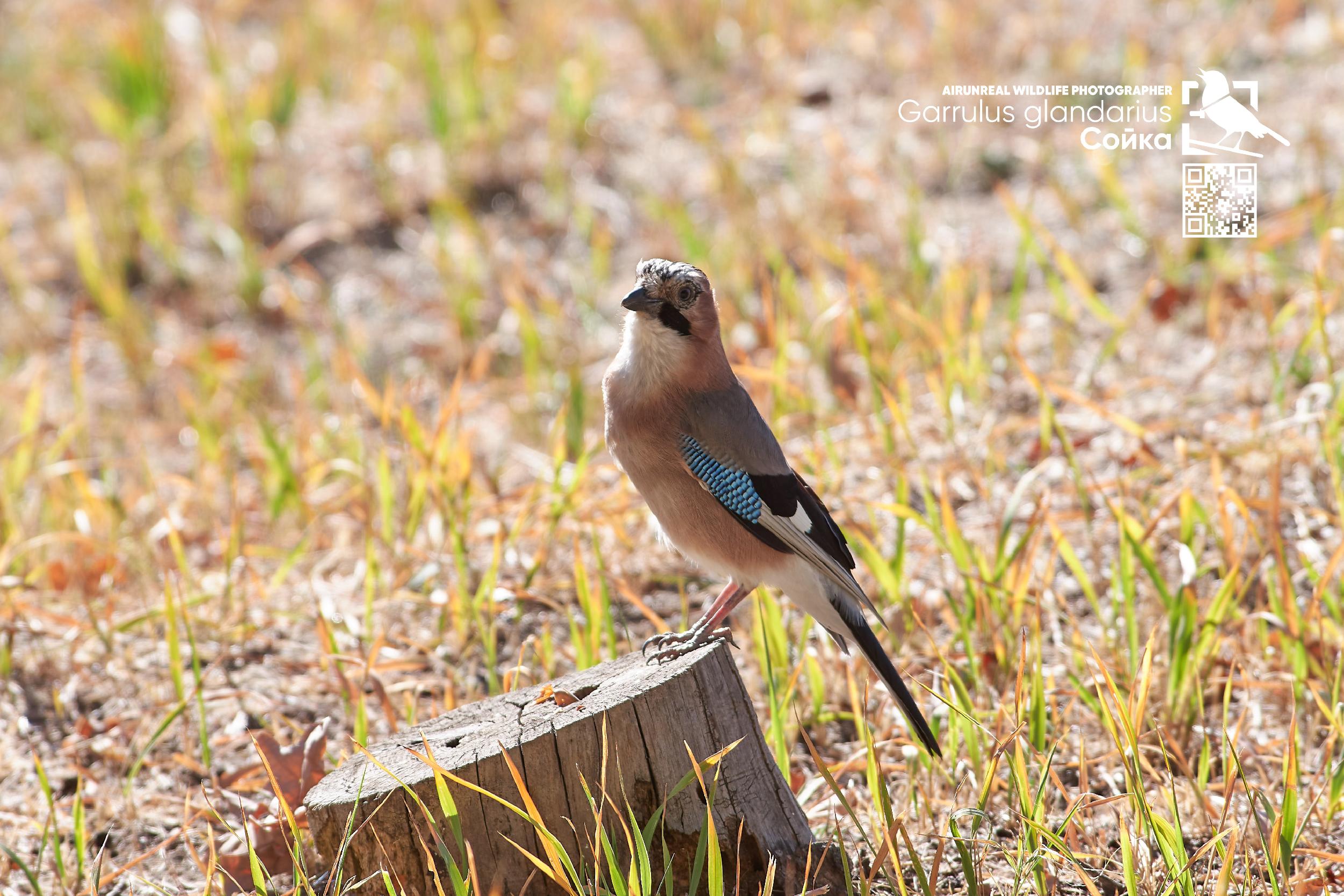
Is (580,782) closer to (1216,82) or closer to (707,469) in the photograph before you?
(707,469)

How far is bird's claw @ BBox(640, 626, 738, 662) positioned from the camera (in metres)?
2.88

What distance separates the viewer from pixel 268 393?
648 centimetres

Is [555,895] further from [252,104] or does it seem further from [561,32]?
[561,32]

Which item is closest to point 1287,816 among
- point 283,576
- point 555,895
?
point 555,895

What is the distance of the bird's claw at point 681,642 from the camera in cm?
288

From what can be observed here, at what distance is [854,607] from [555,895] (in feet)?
3.50

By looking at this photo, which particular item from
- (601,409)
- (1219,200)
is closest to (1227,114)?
(1219,200)

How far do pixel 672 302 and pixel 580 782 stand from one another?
1298 millimetres

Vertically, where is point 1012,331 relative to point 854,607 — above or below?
above

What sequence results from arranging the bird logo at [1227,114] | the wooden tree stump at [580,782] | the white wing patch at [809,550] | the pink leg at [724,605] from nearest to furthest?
the wooden tree stump at [580,782]
the white wing patch at [809,550]
the pink leg at [724,605]
the bird logo at [1227,114]

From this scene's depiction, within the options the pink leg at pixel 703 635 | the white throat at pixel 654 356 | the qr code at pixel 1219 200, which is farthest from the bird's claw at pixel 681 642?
the qr code at pixel 1219 200

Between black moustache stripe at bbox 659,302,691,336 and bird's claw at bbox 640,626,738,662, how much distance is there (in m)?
0.77

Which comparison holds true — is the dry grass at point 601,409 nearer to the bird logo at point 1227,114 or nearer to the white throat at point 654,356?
the bird logo at point 1227,114

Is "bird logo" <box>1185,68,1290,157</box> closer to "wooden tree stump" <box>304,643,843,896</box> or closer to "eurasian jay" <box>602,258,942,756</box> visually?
"eurasian jay" <box>602,258,942,756</box>
